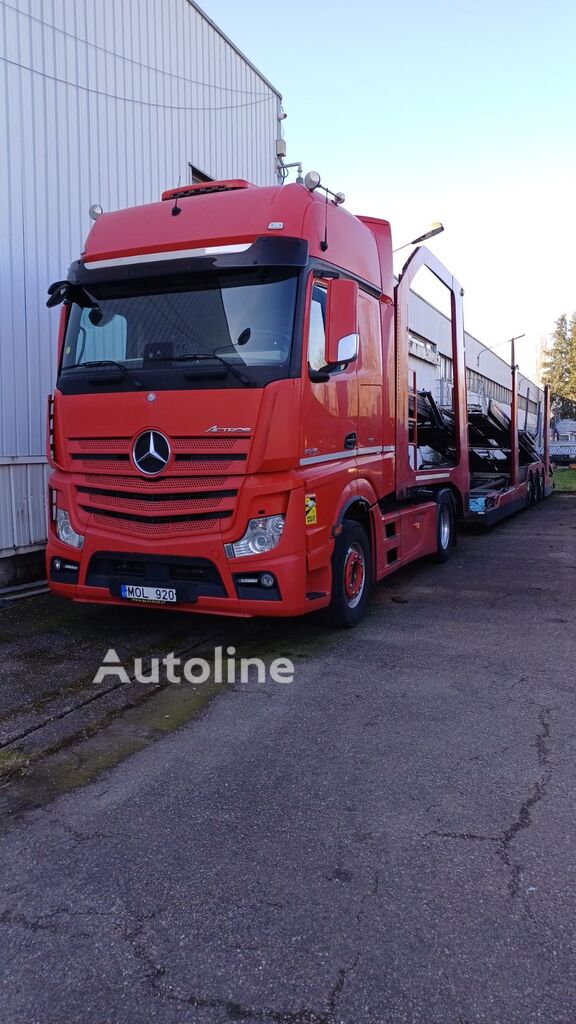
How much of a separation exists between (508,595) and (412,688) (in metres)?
3.24

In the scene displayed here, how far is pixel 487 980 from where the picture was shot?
7.63ft

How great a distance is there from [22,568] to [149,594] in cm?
325

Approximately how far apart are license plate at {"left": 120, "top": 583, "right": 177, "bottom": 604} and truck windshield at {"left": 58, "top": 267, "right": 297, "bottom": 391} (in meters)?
1.45

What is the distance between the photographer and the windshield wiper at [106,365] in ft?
17.9

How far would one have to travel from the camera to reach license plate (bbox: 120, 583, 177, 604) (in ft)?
17.8

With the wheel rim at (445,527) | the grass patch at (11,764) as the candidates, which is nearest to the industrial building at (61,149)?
the wheel rim at (445,527)

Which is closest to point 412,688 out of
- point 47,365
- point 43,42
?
point 47,365

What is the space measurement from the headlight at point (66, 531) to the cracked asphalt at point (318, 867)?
1.72 meters

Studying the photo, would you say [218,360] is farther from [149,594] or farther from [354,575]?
[354,575]

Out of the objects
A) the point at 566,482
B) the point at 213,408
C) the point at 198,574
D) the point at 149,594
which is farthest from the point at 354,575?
the point at 566,482

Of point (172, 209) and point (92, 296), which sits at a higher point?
→ point (172, 209)

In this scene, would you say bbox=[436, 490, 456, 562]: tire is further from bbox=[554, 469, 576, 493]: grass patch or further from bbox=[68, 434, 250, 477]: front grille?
bbox=[554, 469, 576, 493]: grass patch

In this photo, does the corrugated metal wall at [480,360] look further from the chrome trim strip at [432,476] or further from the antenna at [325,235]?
the antenna at [325,235]

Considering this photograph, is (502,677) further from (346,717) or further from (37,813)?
(37,813)
